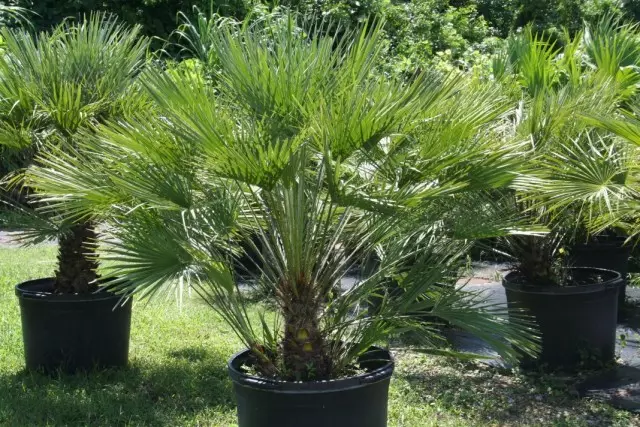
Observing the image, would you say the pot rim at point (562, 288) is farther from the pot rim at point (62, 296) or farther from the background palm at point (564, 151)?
the pot rim at point (62, 296)

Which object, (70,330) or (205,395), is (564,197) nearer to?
(205,395)

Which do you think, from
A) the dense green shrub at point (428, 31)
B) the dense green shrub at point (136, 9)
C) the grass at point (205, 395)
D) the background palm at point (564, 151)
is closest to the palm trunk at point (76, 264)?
the grass at point (205, 395)

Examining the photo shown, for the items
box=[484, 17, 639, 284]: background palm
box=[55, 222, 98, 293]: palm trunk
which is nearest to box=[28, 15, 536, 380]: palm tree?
box=[484, 17, 639, 284]: background palm

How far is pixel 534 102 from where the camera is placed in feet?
16.2

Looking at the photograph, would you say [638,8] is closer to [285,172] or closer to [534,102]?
[534,102]

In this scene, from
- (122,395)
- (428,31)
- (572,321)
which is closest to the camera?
(122,395)

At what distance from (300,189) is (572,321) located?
8.78 feet

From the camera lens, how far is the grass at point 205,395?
15.4ft

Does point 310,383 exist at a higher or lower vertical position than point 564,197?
lower

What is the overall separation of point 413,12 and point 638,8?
17.0 ft

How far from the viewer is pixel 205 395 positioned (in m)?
5.11

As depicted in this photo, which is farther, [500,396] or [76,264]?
[76,264]

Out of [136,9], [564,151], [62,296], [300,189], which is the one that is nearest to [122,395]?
[62,296]

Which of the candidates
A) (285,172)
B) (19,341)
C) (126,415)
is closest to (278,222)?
(285,172)
